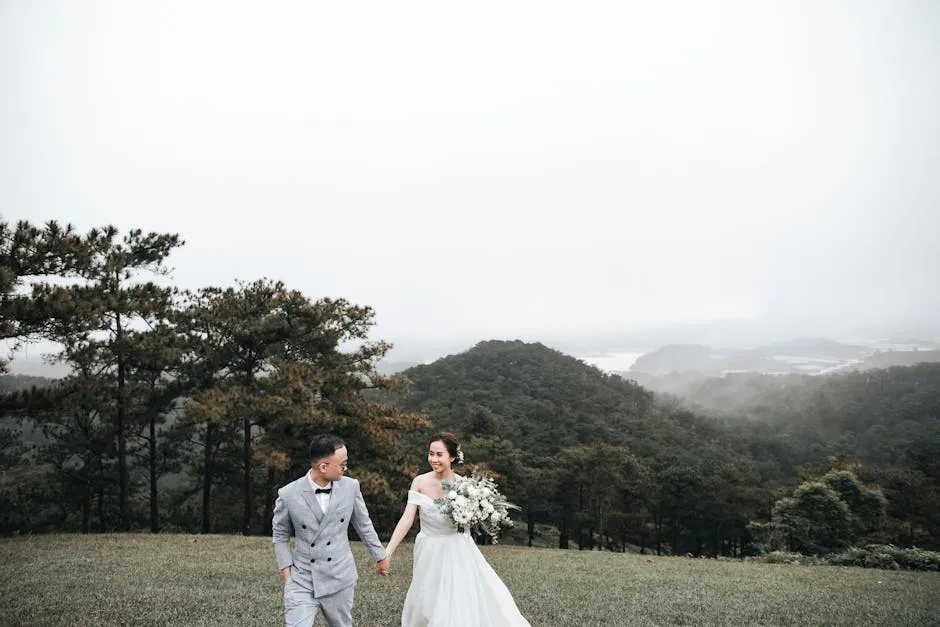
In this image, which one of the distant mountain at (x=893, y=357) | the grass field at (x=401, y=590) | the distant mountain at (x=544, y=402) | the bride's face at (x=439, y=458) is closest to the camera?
the bride's face at (x=439, y=458)

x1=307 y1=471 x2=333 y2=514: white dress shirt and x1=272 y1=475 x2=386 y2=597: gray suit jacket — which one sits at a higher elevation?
x1=307 y1=471 x2=333 y2=514: white dress shirt

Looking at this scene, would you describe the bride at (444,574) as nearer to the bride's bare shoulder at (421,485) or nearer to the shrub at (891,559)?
the bride's bare shoulder at (421,485)

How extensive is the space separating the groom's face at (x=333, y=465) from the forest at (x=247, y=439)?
231 inches

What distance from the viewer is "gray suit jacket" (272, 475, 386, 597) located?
16.1 feet

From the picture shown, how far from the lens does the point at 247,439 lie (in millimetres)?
24797

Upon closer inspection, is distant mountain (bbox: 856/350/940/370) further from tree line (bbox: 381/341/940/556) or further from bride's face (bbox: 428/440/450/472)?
bride's face (bbox: 428/440/450/472)

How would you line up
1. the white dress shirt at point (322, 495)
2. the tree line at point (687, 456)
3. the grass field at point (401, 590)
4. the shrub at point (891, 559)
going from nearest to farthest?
the white dress shirt at point (322, 495) < the grass field at point (401, 590) < the shrub at point (891, 559) < the tree line at point (687, 456)

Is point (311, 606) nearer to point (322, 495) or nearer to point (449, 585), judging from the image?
→ point (322, 495)

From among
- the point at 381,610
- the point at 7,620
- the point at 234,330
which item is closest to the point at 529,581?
the point at 381,610

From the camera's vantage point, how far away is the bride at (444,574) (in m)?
6.21

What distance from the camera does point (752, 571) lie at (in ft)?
49.7

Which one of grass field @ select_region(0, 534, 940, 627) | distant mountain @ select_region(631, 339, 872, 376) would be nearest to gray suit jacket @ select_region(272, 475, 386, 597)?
grass field @ select_region(0, 534, 940, 627)

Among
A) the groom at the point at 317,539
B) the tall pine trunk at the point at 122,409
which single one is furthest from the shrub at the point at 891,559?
the tall pine trunk at the point at 122,409

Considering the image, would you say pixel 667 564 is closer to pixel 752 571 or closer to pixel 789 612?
pixel 752 571
